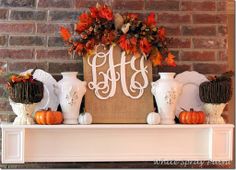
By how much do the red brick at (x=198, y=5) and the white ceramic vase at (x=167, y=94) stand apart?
53 cm

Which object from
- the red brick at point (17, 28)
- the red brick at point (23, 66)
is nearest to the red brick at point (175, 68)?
the red brick at point (23, 66)

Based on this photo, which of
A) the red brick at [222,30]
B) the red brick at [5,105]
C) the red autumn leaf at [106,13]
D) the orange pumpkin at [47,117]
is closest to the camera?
the orange pumpkin at [47,117]

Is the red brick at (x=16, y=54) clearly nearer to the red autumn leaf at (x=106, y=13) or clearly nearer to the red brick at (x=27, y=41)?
the red brick at (x=27, y=41)

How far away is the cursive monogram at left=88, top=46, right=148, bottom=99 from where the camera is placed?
2.58m

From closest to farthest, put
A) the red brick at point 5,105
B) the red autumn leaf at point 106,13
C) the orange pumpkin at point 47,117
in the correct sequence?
the orange pumpkin at point 47,117, the red autumn leaf at point 106,13, the red brick at point 5,105

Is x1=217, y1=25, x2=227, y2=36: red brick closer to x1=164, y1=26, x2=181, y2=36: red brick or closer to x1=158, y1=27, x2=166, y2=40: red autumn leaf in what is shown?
x1=164, y1=26, x2=181, y2=36: red brick

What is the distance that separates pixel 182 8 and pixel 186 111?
2.44 feet

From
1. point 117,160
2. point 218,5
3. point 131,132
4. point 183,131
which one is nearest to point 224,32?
point 218,5

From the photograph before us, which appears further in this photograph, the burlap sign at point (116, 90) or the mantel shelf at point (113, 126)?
the burlap sign at point (116, 90)

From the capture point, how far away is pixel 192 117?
2504 millimetres

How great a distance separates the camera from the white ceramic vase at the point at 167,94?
8.20 ft

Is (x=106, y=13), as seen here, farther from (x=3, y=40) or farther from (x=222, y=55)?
(x=222, y=55)

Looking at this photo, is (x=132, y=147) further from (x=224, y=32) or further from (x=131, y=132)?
(x=224, y=32)

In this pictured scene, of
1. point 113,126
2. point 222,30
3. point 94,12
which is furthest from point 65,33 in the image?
point 222,30
